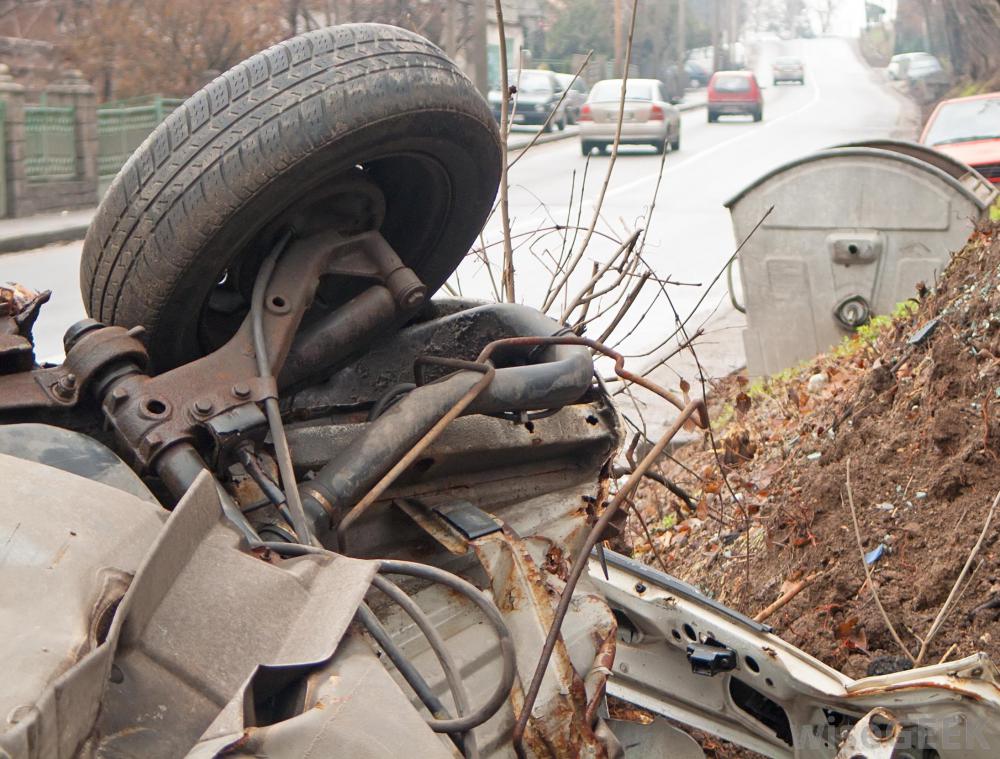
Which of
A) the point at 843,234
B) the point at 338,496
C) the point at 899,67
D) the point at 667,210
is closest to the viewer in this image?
the point at 338,496

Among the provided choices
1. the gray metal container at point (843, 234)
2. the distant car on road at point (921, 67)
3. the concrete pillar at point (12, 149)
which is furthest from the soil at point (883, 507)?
the distant car on road at point (921, 67)

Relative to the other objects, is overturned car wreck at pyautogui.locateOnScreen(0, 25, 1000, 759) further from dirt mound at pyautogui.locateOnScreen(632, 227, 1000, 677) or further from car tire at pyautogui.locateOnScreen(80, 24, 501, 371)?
dirt mound at pyautogui.locateOnScreen(632, 227, 1000, 677)

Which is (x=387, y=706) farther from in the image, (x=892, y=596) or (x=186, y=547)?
(x=892, y=596)

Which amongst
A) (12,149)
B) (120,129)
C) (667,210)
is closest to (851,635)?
(667,210)

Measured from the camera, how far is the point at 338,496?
1.99 meters

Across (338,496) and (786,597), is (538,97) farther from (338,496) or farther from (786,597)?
(338,496)

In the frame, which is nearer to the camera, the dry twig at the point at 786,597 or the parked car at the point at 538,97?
the dry twig at the point at 786,597

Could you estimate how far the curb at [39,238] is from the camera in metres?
15.0

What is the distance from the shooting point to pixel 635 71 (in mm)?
63281

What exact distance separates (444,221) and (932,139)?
12.3 meters

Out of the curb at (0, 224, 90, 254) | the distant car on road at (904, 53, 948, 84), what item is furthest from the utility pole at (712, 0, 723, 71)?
the curb at (0, 224, 90, 254)

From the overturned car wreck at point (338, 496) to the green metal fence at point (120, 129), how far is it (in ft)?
59.5

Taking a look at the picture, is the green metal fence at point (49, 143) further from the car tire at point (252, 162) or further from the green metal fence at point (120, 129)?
the car tire at point (252, 162)

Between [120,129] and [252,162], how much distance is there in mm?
19477
